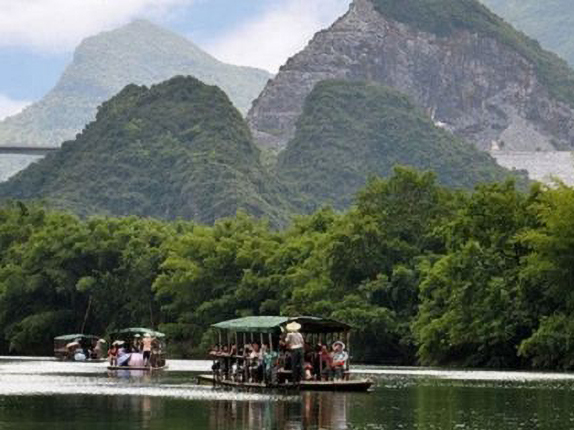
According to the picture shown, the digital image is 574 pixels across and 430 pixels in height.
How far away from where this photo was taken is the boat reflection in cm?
4278

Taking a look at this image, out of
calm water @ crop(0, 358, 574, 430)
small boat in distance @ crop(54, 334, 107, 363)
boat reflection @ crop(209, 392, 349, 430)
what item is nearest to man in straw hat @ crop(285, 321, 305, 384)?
calm water @ crop(0, 358, 574, 430)

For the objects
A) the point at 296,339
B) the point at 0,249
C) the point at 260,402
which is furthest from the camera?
the point at 0,249

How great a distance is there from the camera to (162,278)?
12762 cm

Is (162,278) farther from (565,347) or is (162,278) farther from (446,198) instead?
(565,347)

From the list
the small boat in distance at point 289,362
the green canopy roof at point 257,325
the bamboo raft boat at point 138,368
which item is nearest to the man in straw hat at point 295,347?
the small boat in distance at point 289,362

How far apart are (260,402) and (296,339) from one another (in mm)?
8653

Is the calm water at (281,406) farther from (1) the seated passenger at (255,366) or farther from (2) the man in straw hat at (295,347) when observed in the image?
(2) the man in straw hat at (295,347)

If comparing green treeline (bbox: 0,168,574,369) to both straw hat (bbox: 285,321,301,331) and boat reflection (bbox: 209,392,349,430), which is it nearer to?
straw hat (bbox: 285,321,301,331)

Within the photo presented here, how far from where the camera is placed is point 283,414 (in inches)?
1863

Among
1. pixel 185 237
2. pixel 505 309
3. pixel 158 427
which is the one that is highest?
pixel 185 237

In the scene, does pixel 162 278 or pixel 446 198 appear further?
pixel 162 278

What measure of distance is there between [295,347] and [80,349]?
50036 mm

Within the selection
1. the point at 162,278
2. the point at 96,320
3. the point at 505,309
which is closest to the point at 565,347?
the point at 505,309

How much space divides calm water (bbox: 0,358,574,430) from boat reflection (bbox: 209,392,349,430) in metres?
0.03
